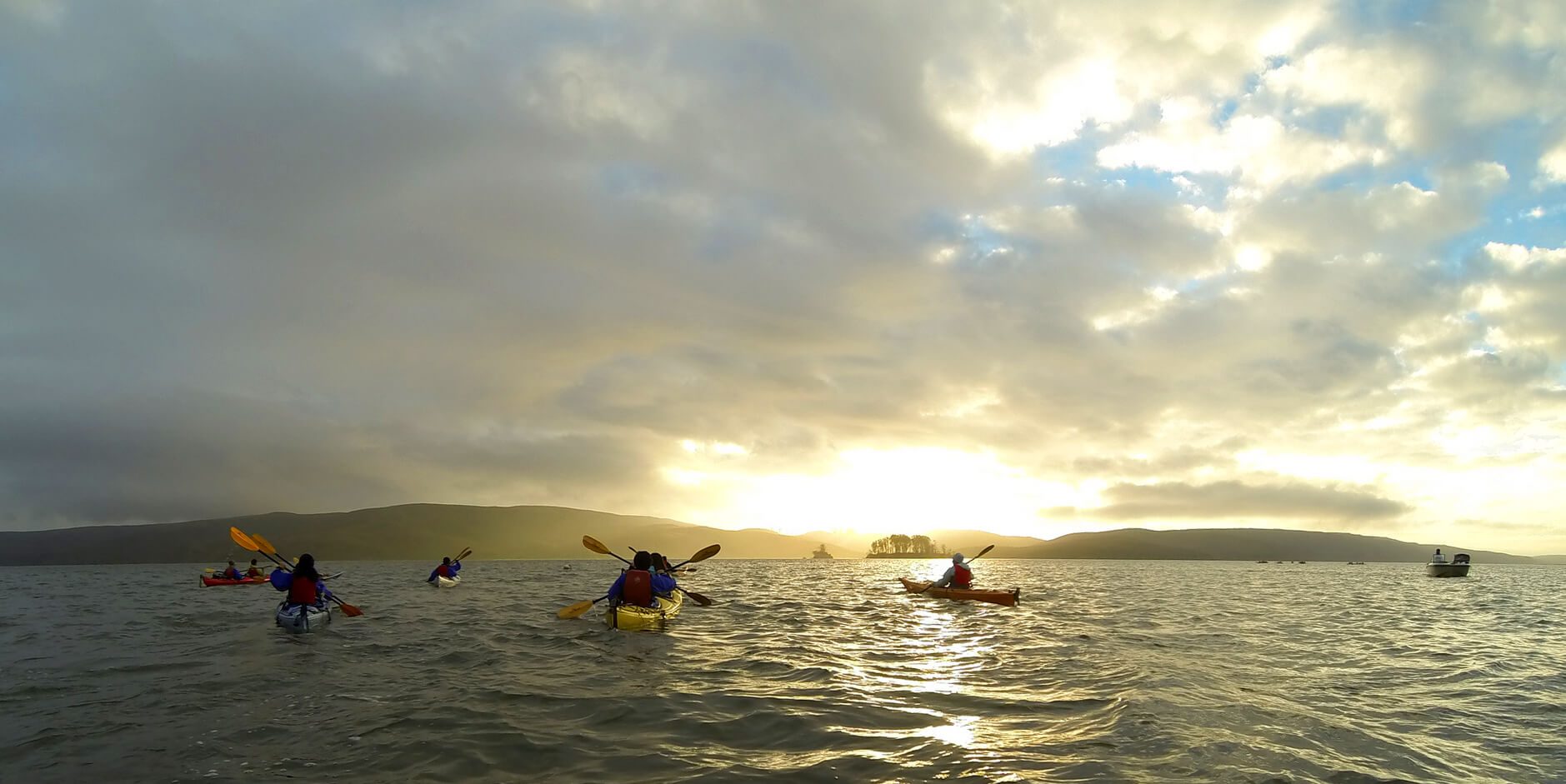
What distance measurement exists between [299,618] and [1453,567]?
13679 centimetres

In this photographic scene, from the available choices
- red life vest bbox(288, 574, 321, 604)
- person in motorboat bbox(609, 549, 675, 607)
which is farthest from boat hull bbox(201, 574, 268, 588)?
person in motorboat bbox(609, 549, 675, 607)

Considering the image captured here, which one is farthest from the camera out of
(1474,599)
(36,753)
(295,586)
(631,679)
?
(1474,599)

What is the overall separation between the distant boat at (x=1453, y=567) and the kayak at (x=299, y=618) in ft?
436

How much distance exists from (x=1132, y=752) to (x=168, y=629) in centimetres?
3378

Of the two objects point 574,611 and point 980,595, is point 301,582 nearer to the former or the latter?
point 574,611

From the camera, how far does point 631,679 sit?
16438 mm

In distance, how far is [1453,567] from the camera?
331 feet

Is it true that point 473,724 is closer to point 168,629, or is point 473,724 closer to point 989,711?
point 989,711

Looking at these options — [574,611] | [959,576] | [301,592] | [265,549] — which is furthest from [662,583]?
[959,576]

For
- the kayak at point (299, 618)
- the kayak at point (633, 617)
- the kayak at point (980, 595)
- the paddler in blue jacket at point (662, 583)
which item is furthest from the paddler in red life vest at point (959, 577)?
the kayak at point (299, 618)

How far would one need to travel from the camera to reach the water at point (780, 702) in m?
10.2

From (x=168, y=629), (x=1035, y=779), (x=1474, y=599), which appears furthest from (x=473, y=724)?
(x=1474, y=599)

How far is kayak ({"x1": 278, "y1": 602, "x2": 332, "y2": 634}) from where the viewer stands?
25.3m

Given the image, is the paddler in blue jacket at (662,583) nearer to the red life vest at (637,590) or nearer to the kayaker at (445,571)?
the red life vest at (637,590)
